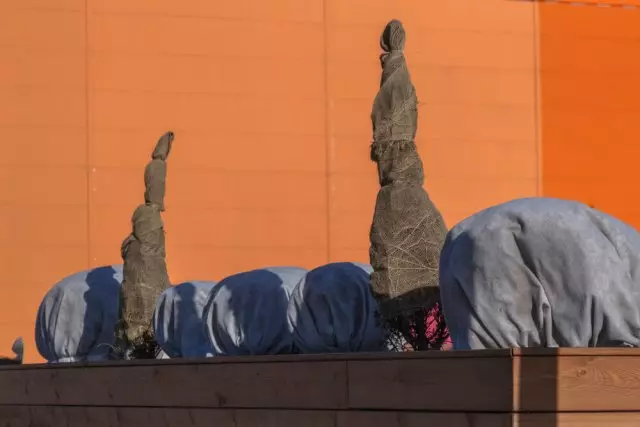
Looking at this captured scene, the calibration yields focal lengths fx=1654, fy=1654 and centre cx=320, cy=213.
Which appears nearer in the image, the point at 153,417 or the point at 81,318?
the point at 153,417

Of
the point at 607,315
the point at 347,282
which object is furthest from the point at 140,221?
the point at 607,315

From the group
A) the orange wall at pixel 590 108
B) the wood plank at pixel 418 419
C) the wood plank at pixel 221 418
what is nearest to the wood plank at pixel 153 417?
the wood plank at pixel 221 418

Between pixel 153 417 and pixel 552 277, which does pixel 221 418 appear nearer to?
pixel 153 417

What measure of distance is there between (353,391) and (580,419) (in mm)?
1951

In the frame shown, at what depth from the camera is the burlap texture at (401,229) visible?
10211mm

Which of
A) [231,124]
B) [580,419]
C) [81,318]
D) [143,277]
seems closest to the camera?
[580,419]

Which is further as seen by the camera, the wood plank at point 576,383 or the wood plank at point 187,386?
the wood plank at point 187,386

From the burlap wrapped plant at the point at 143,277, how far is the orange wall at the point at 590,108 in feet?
34.1

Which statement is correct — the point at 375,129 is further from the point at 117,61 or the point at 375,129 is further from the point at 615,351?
the point at 117,61

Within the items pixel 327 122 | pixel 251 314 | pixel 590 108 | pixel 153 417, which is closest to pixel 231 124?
pixel 327 122

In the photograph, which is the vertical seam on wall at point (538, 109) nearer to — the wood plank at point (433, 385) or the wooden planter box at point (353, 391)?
the wooden planter box at point (353, 391)

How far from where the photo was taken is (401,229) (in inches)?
402

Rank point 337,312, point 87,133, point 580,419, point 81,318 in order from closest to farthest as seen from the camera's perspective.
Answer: point 580,419 < point 337,312 < point 81,318 < point 87,133

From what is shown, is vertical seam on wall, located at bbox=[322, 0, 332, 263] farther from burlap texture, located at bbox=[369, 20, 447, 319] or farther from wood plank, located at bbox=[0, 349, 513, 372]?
burlap texture, located at bbox=[369, 20, 447, 319]
